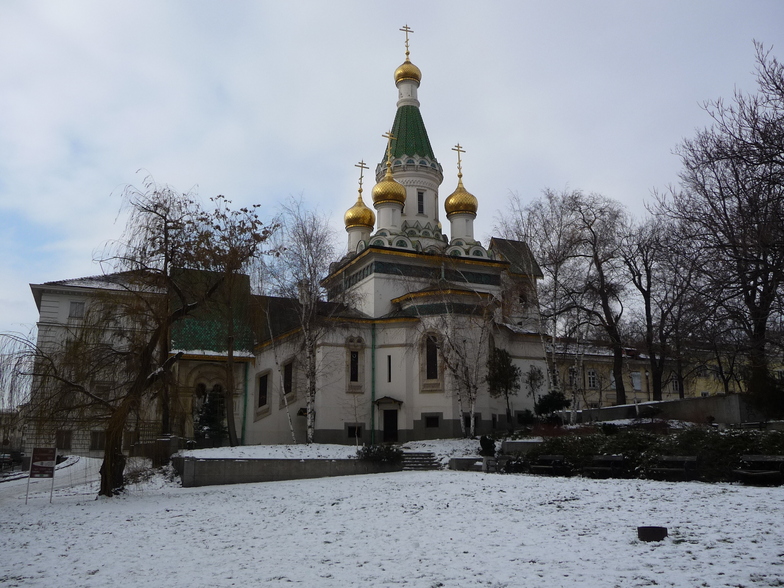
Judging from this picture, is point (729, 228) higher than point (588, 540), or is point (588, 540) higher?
point (729, 228)

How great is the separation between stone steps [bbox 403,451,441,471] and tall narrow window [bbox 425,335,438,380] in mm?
6607

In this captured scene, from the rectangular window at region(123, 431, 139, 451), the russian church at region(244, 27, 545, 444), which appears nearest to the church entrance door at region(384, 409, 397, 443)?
the russian church at region(244, 27, 545, 444)

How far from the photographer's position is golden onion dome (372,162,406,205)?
38.4 metres

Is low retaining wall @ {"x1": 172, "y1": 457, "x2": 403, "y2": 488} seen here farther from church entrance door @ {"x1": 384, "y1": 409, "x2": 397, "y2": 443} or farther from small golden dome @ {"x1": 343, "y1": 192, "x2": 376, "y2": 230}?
small golden dome @ {"x1": 343, "y1": 192, "x2": 376, "y2": 230}

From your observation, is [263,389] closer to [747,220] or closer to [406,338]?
[406,338]

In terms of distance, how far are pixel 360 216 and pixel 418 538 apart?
102 ft

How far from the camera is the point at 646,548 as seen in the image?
358 inches

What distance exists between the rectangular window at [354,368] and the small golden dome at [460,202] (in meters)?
11.0

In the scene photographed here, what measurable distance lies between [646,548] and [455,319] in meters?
22.5

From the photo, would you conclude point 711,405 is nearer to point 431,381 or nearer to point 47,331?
point 431,381

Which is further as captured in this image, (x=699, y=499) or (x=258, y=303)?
(x=258, y=303)

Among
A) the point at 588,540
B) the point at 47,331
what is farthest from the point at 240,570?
the point at 47,331

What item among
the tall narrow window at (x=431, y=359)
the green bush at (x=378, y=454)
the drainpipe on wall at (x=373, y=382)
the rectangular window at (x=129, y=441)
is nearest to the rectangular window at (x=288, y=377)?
the drainpipe on wall at (x=373, y=382)

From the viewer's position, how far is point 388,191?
38.4 m
